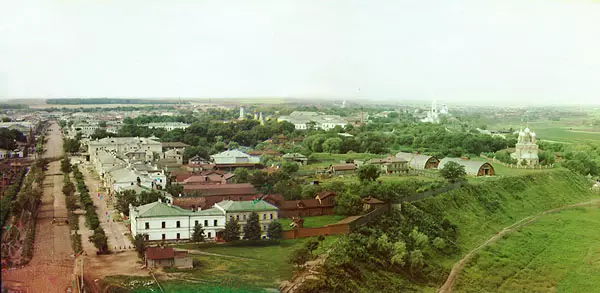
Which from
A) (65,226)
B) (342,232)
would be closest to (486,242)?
(342,232)

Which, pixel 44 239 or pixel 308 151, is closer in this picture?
pixel 44 239

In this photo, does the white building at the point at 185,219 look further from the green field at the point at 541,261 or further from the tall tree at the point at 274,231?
the green field at the point at 541,261

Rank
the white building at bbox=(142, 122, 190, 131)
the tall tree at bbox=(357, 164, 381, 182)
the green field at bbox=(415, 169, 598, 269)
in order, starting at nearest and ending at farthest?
the green field at bbox=(415, 169, 598, 269), the tall tree at bbox=(357, 164, 381, 182), the white building at bbox=(142, 122, 190, 131)

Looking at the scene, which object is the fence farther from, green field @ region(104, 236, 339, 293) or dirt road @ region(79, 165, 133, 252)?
dirt road @ region(79, 165, 133, 252)

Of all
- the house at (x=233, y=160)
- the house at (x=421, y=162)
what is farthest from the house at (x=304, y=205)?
the house at (x=421, y=162)

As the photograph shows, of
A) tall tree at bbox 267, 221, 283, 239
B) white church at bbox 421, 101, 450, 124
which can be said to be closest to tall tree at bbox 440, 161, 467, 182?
tall tree at bbox 267, 221, 283, 239

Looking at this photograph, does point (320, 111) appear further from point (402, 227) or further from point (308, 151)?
point (402, 227)

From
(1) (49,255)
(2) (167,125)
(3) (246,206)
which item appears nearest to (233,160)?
(3) (246,206)
